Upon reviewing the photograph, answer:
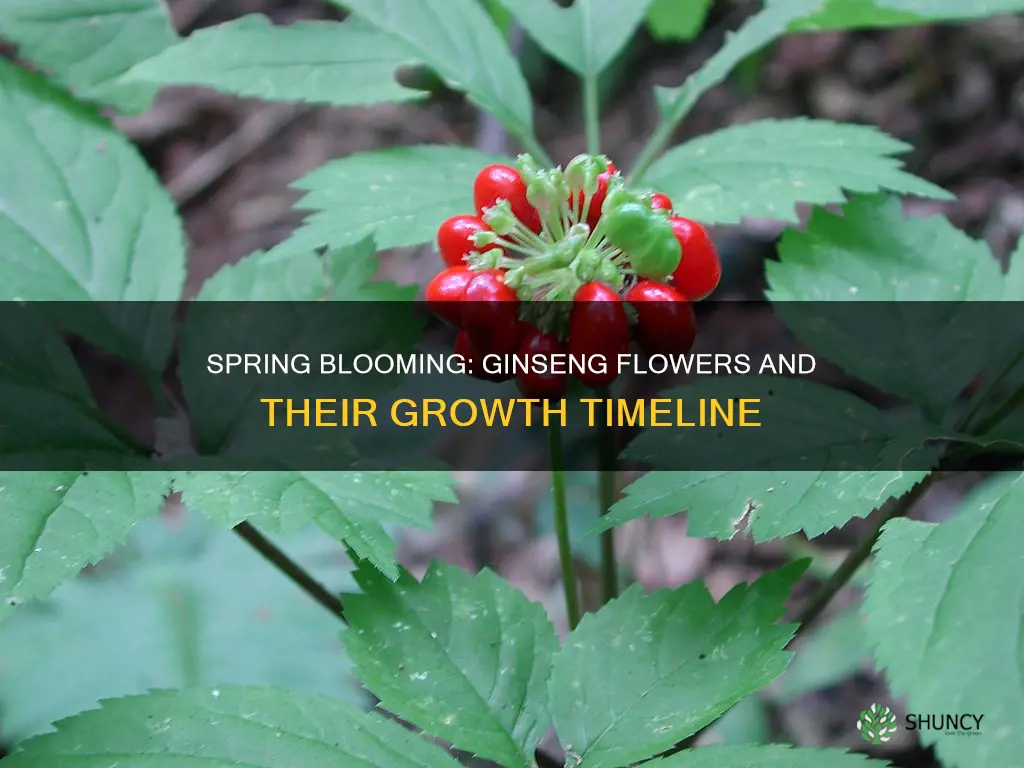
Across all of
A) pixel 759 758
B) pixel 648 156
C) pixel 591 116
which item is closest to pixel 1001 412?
pixel 759 758

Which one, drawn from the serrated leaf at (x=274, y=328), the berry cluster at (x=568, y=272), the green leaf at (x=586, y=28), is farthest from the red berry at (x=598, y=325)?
the green leaf at (x=586, y=28)

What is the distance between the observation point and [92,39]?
6.03 ft

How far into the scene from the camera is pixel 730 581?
132 inches

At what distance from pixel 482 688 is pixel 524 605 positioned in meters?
0.15

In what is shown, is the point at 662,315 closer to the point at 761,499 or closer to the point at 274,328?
the point at 761,499

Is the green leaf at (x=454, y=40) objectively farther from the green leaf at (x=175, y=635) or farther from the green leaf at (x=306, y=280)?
the green leaf at (x=175, y=635)

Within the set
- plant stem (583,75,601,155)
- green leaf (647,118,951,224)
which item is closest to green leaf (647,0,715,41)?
plant stem (583,75,601,155)

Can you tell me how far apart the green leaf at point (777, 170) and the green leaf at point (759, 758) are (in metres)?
0.89

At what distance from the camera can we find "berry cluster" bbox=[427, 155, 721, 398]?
1.15m

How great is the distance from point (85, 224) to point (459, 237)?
3.14 ft

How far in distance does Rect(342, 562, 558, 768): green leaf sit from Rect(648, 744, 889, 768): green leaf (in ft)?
0.79

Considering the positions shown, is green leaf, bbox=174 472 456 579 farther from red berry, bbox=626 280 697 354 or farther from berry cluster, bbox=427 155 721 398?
red berry, bbox=626 280 697 354

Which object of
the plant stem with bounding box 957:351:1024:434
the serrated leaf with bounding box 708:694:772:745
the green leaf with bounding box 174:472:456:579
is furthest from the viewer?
the serrated leaf with bounding box 708:694:772:745

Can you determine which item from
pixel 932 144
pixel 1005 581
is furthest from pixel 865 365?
pixel 932 144
